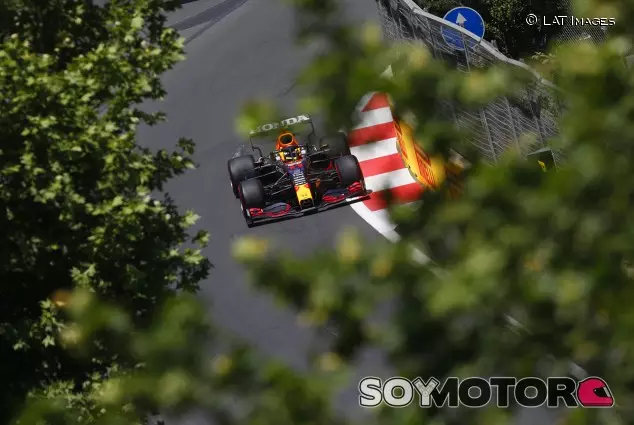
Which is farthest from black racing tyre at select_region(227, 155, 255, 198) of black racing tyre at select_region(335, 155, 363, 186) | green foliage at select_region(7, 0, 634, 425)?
green foliage at select_region(7, 0, 634, 425)

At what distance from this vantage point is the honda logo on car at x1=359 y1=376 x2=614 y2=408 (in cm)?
309

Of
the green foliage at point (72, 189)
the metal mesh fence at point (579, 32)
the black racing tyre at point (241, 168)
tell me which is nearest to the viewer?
the green foliage at point (72, 189)

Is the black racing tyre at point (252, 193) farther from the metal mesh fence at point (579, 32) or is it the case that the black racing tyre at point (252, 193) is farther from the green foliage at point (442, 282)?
the green foliage at point (442, 282)

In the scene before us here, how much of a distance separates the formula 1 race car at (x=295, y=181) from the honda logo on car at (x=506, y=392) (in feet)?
28.2

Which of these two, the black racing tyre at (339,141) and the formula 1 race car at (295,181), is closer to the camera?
the black racing tyre at (339,141)

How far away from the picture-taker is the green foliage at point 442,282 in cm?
256

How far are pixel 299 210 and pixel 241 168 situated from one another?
1.03 m

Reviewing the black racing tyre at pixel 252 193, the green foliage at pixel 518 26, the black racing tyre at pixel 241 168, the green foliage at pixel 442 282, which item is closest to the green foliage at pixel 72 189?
the green foliage at pixel 442 282

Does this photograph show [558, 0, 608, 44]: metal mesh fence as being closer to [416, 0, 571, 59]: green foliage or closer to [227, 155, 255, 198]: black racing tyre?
[416, 0, 571, 59]: green foliage

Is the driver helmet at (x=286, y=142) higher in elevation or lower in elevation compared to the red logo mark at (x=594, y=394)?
lower

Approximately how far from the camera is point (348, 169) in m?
12.0

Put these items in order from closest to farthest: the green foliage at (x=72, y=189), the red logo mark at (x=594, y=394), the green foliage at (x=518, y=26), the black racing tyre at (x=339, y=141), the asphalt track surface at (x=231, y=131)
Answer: the red logo mark at (x=594, y=394), the black racing tyre at (x=339, y=141), the green foliage at (x=72, y=189), the asphalt track surface at (x=231, y=131), the green foliage at (x=518, y=26)

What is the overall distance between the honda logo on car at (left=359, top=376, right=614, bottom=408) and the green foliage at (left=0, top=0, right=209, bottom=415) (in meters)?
3.53

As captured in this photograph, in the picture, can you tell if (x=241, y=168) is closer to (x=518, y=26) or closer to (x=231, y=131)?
(x=231, y=131)
